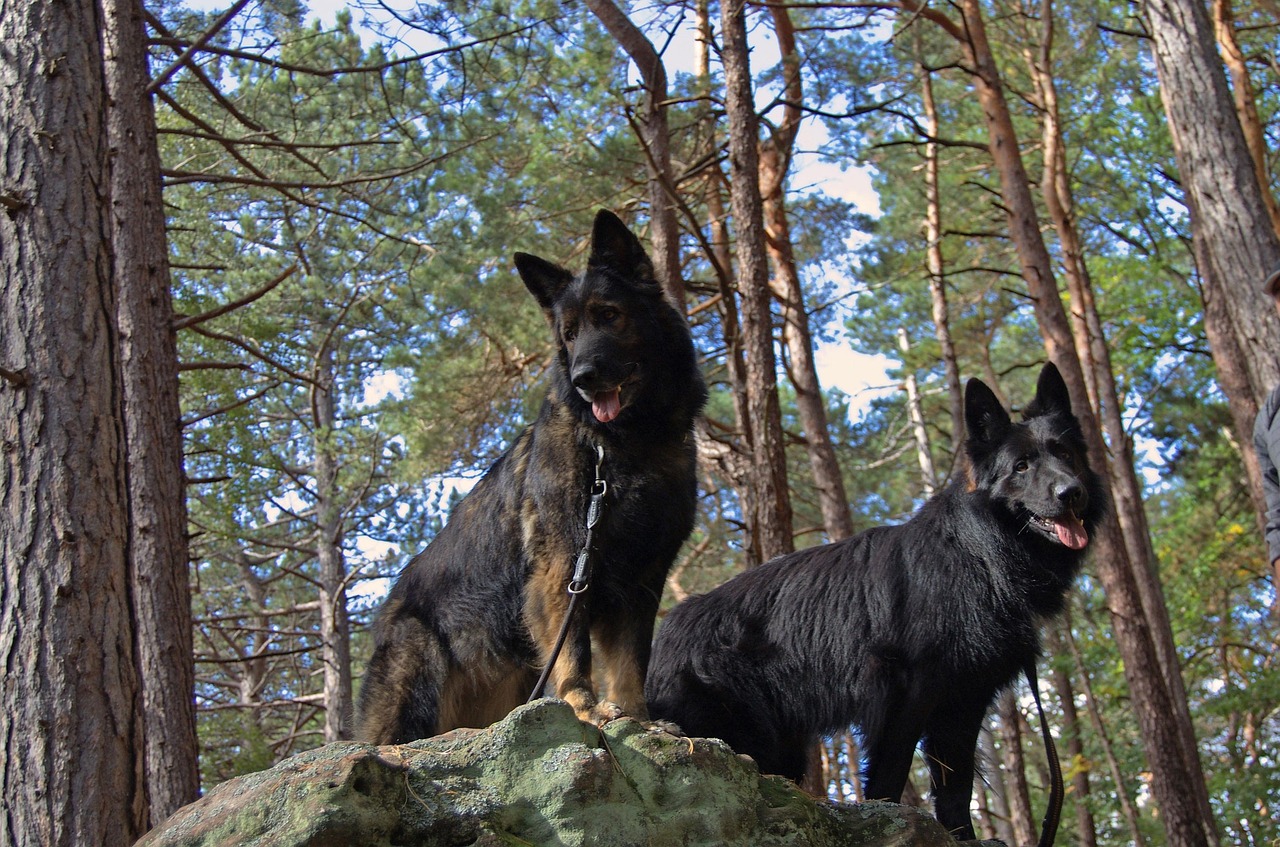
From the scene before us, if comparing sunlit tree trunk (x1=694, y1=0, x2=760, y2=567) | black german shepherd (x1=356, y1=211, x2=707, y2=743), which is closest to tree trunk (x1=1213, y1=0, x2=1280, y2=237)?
sunlit tree trunk (x1=694, y1=0, x2=760, y2=567)

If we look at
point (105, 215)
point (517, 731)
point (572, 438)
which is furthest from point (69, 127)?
point (517, 731)

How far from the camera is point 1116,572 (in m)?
11.9

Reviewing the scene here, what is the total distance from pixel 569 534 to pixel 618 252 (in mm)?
1295

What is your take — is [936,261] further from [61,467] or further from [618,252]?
[61,467]

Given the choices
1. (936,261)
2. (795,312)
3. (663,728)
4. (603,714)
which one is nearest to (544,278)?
(603,714)

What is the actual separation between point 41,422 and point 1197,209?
8.36 metres

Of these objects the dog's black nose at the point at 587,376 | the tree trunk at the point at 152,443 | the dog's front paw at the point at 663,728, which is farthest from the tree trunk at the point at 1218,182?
the tree trunk at the point at 152,443

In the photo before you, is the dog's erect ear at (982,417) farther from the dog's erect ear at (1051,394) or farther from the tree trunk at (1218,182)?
the tree trunk at (1218,182)

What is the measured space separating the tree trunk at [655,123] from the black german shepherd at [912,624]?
5.74 meters

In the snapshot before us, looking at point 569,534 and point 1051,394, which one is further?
point 1051,394

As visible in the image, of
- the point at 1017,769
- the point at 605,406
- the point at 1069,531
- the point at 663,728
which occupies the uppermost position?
the point at 605,406

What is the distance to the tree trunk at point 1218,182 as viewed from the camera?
25.5 feet

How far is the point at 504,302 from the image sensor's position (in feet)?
51.3

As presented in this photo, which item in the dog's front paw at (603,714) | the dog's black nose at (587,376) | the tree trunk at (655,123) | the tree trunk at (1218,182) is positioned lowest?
the dog's front paw at (603,714)
